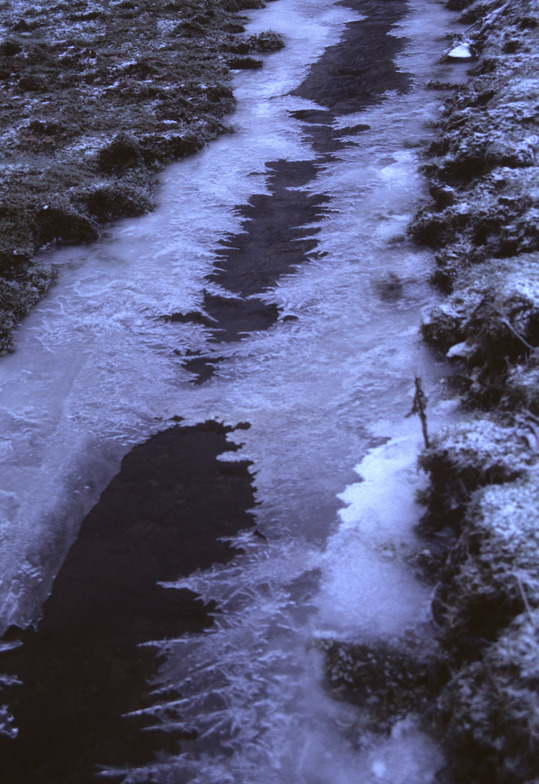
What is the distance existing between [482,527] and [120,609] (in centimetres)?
235

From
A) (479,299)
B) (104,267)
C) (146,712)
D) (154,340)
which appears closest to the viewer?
(146,712)

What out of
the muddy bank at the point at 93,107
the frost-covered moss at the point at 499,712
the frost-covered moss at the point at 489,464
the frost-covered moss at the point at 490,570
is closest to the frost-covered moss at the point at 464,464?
the frost-covered moss at the point at 489,464

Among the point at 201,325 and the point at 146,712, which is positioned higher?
the point at 201,325

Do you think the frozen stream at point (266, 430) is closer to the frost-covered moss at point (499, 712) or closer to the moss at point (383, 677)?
the moss at point (383, 677)

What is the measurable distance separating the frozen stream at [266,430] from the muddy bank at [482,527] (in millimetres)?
176

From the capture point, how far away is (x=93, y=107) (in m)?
11.8

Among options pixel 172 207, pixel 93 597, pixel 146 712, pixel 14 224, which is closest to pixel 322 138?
pixel 172 207

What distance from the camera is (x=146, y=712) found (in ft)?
11.3

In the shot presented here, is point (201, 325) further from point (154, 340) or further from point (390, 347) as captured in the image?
point (390, 347)

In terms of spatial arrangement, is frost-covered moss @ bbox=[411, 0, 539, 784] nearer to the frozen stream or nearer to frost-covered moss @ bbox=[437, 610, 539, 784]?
frost-covered moss @ bbox=[437, 610, 539, 784]

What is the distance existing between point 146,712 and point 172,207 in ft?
24.4

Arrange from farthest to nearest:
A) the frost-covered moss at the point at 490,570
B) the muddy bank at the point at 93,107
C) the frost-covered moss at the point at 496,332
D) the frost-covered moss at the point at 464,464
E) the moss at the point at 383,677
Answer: the muddy bank at the point at 93,107 → the frost-covered moss at the point at 496,332 → the frost-covered moss at the point at 464,464 → the moss at the point at 383,677 → the frost-covered moss at the point at 490,570

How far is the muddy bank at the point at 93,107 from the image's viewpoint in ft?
27.5

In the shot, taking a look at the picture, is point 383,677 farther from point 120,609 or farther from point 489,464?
point 120,609
